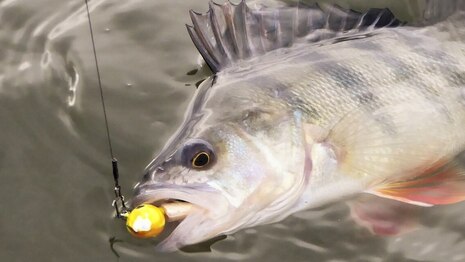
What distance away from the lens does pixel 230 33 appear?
11.7 ft

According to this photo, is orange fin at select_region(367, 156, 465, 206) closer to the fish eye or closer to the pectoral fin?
the pectoral fin

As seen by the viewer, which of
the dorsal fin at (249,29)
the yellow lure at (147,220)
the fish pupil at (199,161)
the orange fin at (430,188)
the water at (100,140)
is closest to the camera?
the yellow lure at (147,220)

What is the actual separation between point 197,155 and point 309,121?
566 mm

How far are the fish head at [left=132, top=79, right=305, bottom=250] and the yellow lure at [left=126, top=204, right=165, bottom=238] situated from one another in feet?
0.18

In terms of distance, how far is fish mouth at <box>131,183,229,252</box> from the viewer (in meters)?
2.89

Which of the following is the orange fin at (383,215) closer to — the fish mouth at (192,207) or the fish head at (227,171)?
the fish head at (227,171)

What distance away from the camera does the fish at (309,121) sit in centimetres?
299

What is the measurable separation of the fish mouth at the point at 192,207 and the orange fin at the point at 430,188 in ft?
2.67

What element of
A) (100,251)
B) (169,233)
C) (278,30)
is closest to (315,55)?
(278,30)

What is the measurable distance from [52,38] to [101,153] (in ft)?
2.94

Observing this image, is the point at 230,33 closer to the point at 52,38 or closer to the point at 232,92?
the point at 232,92

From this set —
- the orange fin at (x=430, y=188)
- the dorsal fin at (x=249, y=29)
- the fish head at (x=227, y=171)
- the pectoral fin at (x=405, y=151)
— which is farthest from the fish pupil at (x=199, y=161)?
the orange fin at (x=430, y=188)

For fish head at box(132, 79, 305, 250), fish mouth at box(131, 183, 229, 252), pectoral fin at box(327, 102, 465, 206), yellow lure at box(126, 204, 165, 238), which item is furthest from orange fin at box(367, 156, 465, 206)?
yellow lure at box(126, 204, 165, 238)

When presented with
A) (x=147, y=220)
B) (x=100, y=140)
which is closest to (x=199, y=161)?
(x=147, y=220)
